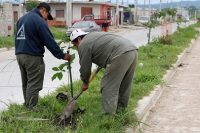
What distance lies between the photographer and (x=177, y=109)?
840 cm

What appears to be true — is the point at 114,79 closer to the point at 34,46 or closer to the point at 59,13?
Answer: the point at 34,46

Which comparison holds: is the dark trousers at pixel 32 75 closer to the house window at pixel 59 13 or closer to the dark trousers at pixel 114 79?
the dark trousers at pixel 114 79

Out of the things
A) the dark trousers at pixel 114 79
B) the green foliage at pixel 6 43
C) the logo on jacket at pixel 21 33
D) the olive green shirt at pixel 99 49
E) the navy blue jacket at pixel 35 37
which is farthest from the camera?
the green foliage at pixel 6 43

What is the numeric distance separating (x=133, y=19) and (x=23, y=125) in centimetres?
7296

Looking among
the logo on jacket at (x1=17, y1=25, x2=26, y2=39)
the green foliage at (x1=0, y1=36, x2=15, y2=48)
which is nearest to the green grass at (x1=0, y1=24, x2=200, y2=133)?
the logo on jacket at (x1=17, y1=25, x2=26, y2=39)

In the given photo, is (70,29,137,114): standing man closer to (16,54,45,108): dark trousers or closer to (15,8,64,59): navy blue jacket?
(15,8,64,59): navy blue jacket

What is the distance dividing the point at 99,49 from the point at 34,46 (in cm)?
109

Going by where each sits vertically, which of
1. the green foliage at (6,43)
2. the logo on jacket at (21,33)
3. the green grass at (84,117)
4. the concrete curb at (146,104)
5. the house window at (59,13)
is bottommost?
the green foliage at (6,43)

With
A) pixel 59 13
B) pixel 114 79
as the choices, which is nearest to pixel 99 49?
pixel 114 79

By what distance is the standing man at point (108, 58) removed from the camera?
6380mm

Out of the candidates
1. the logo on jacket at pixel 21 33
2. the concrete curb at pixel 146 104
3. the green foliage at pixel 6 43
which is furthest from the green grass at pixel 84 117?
the green foliage at pixel 6 43

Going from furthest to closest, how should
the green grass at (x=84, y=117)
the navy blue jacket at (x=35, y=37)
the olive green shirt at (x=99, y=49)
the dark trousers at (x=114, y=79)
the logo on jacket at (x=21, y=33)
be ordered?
the logo on jacket at (x=21, y=33), the navy blue jacket at (x=35, y=37), the dark trousers at (x=114, y=79), the olive green shirt at (x=99, y=49), the green grass at (x=84, y=117)

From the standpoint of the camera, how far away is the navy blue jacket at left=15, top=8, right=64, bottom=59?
6.86 metres

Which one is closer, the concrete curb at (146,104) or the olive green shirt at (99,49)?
the olive green shirt at (99,49)
